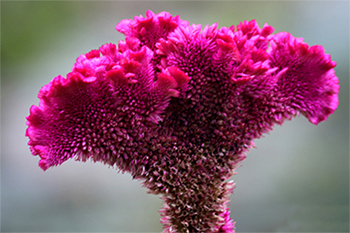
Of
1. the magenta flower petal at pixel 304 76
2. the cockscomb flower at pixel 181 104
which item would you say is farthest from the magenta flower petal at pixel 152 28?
the magenta flower petal at pixel 304 76

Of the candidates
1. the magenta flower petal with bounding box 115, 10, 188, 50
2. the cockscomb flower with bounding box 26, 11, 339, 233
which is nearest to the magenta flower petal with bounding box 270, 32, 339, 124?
the cockscomb flower with bounding box 26, 11, 339, 233

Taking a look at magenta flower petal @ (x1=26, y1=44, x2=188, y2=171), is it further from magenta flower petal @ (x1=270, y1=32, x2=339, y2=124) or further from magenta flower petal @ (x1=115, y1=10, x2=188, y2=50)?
magenta flower petal @ (x1=270, y1=32, x2=339, y2=124)

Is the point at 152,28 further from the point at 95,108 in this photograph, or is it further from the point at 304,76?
the point at 304,76

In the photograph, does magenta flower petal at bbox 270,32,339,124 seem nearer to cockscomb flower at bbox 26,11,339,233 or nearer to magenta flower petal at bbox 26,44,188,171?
cockscomb flower at bbox 26,11,339,233

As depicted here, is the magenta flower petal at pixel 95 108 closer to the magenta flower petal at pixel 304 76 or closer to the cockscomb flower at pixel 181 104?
the cockscomb flower at pixel 181 104

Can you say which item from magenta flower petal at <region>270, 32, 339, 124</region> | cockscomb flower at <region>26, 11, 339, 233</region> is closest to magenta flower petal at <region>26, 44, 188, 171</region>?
cockscomb flower at <region>26, 11, 339, 233</region>

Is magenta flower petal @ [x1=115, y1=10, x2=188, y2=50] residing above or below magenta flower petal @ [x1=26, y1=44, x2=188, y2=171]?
above

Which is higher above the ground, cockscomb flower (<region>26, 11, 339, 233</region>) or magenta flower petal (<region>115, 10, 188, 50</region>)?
magenta flower petal (<region>115, 10, 188, 50</region>)

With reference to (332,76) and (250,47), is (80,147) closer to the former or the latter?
(250,47)

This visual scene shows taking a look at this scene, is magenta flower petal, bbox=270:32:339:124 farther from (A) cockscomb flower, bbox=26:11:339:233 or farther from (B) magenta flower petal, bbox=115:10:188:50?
(B) magenta flower petal, bbox=115:10:188:50

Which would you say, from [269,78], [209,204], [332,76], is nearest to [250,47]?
[269,78]
